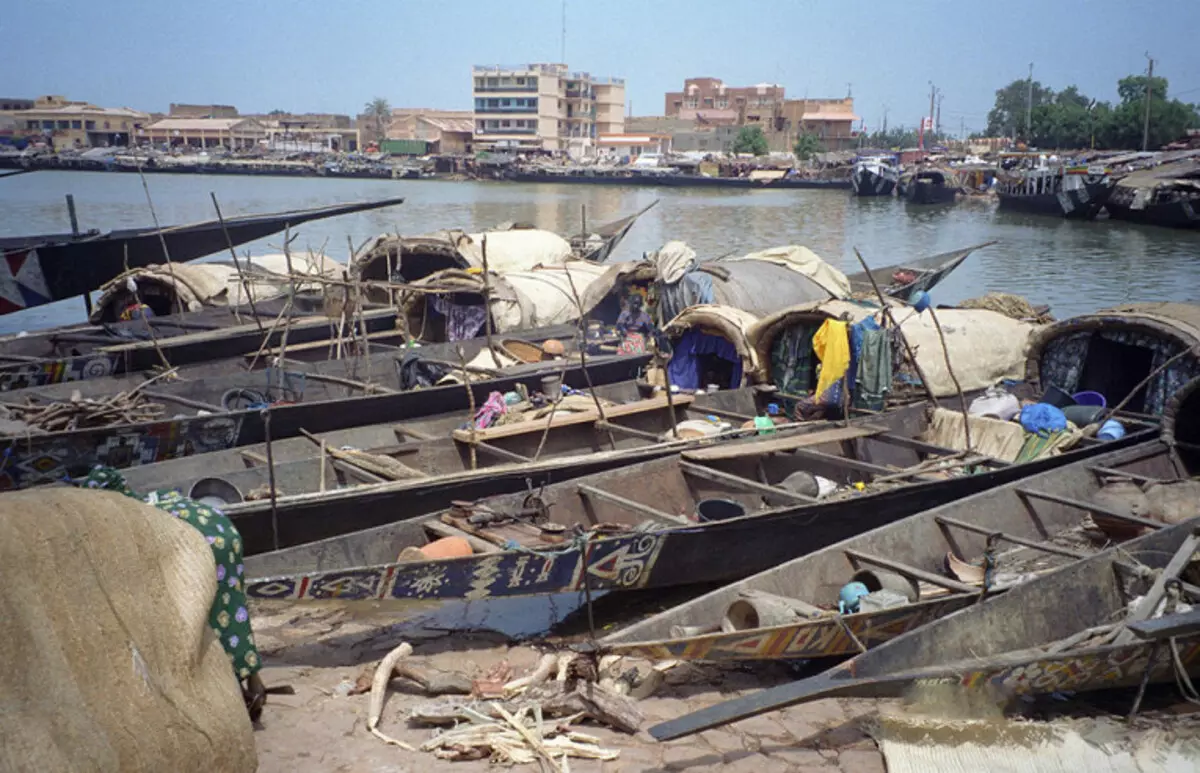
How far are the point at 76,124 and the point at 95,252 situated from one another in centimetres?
6614

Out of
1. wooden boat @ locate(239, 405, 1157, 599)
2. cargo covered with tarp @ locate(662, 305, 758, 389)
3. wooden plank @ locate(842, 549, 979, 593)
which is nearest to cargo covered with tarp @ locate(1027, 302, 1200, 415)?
wooden boat @ locate(239, 405, 1157, 599)

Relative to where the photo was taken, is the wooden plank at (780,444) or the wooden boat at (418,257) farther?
the wooden boat at (418,257)

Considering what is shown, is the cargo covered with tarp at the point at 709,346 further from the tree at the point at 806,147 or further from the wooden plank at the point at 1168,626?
the tree at the point at 806,147

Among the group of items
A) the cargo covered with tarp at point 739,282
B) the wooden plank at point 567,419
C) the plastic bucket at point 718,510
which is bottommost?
the plastic bucket at point 718,510

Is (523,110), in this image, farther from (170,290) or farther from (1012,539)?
(1012,539)

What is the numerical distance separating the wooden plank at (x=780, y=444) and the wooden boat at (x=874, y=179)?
136 feet

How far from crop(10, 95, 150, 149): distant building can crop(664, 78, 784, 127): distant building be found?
4111cm

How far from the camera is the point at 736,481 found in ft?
22.9

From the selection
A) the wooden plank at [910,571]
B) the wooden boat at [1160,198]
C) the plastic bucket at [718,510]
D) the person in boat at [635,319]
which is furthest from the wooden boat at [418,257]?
the wooden boat at [1160,198]

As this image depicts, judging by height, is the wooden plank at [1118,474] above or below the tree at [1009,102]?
below

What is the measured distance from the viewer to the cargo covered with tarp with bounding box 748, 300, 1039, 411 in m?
8.73

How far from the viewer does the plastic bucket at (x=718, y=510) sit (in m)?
6.41

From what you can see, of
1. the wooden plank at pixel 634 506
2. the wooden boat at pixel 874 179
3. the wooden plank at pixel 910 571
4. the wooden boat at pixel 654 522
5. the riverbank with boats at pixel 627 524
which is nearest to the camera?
the riverbank with boats at pixel 627 524

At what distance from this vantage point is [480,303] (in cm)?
1255
